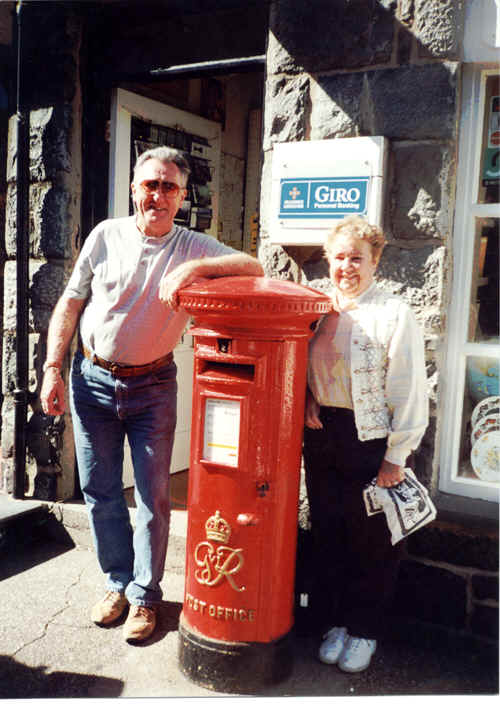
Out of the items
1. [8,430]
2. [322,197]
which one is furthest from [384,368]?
[8,430]

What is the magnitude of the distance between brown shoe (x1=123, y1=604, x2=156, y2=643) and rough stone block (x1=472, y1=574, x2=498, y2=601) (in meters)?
1.46

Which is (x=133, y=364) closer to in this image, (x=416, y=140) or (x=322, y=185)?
(x=322, y=185)

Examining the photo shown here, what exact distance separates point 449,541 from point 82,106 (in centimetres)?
319

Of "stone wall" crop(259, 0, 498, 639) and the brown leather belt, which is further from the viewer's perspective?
the brown leather belt

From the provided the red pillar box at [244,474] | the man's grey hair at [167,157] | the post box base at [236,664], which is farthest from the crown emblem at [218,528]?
the man's grey hair at [167,157]

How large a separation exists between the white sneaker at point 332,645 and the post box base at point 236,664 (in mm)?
241

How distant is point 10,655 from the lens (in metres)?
2.97

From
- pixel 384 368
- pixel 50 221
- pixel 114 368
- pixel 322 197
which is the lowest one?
pixel 114 368

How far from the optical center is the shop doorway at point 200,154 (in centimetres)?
419

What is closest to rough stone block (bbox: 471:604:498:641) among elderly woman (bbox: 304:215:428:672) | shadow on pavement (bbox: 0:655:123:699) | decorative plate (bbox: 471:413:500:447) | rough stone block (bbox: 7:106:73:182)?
elderly woman (bbox: 304:215:428:672)

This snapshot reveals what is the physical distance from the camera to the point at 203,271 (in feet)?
9.21

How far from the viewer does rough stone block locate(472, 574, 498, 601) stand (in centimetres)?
302

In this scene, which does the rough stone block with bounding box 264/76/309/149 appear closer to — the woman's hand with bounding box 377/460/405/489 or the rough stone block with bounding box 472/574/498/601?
the woman's hand with bounding box 377/460/405/489

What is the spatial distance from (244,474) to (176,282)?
80cm
